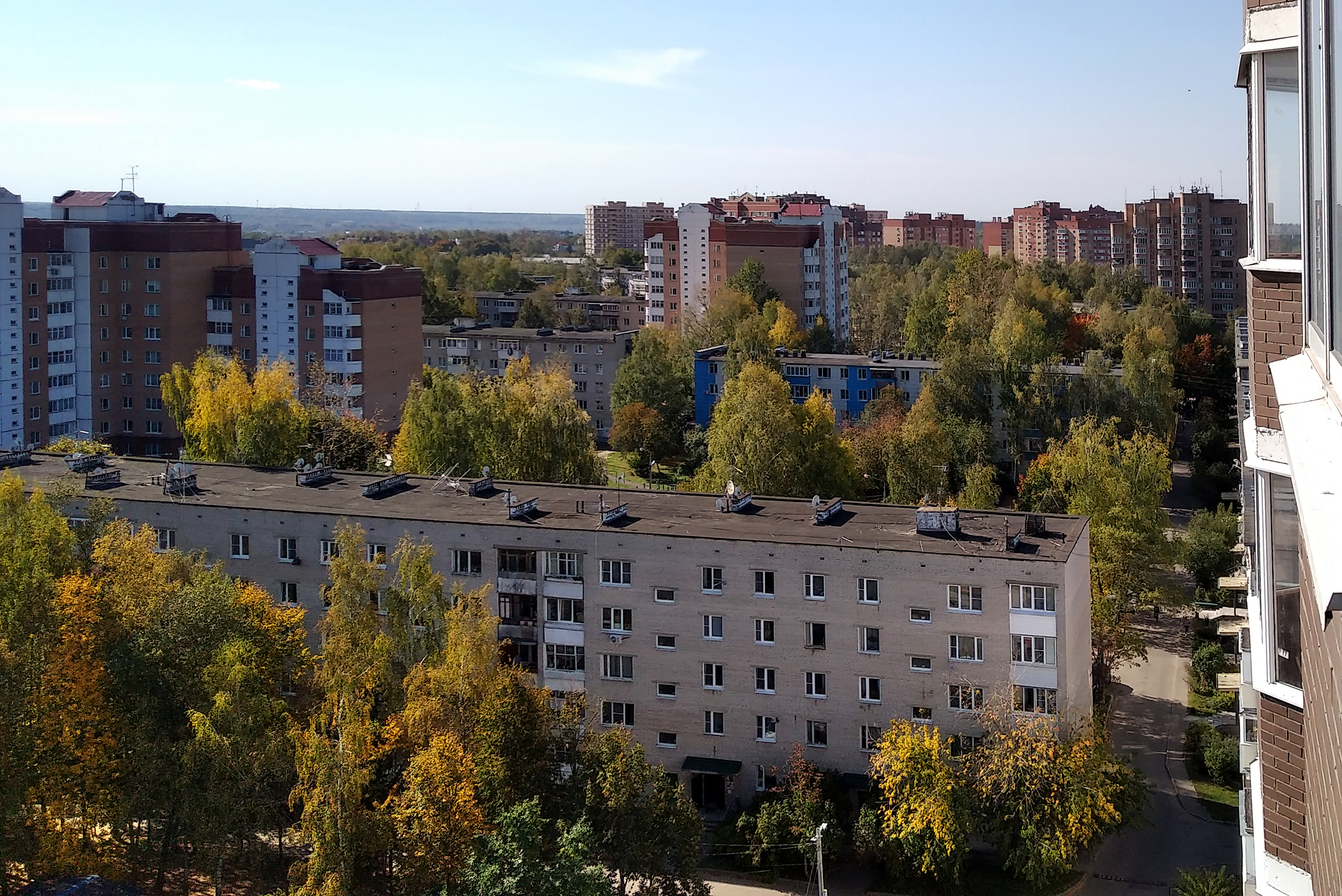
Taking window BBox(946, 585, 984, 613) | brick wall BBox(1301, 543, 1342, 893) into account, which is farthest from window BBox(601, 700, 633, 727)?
brick wall BBox(1301, 543, 1342, 893)

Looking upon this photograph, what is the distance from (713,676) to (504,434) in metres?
13.3

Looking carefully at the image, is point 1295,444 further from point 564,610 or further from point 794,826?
point 564,610

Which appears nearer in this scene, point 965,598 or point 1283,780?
point 1283,780

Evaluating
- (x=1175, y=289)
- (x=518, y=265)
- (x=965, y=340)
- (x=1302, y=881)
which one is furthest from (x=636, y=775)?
(x=518, y=265)

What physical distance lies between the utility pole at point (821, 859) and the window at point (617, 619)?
4.22 metres

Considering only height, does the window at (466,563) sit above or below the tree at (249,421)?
below

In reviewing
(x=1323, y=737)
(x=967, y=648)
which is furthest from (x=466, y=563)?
(x=1323, y=737)

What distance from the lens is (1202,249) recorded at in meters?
67.8

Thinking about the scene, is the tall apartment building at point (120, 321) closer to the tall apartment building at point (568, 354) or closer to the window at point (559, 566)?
→ the tall apartment building at point (568, 354)

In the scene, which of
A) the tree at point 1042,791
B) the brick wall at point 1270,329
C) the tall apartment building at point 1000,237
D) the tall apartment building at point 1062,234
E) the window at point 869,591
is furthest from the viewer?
the tall apartment building at point 1000,237

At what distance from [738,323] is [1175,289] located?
31.0m

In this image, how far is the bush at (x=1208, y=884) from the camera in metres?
15.1

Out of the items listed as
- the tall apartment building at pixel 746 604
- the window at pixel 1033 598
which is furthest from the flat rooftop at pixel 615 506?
the window at pixel 1033 598

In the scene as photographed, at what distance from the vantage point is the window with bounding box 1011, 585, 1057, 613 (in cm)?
1802
